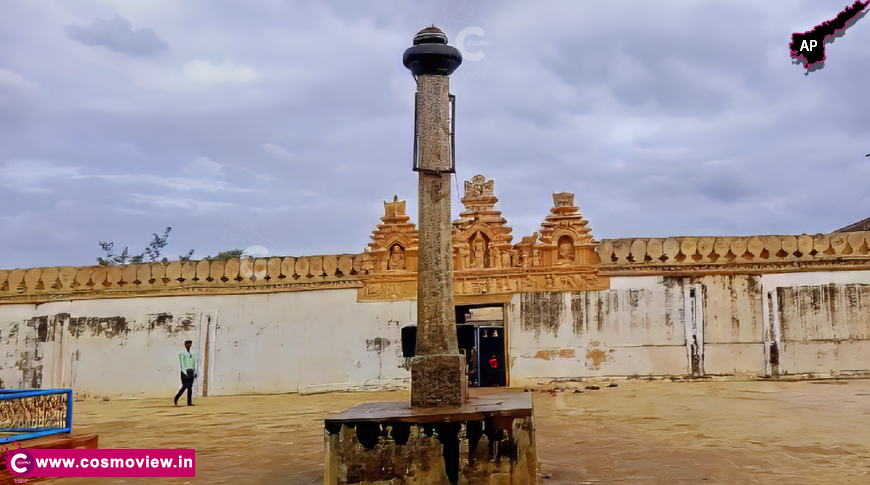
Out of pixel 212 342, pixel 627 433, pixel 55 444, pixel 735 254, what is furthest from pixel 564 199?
pixel 55 444

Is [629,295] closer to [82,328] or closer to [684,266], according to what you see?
[684,266]

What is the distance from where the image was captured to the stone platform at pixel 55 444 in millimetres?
5872

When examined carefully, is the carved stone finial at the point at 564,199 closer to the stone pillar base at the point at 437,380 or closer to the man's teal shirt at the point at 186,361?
the man's teal shirt at the point at 186,361

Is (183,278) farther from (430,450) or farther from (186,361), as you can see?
(430,450)

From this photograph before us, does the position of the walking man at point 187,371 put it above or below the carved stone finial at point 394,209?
below

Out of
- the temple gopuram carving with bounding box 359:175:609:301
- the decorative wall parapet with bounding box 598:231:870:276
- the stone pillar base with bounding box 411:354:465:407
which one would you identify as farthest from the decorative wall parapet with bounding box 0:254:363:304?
the stone pillar base with bounding box 411:354:465:407

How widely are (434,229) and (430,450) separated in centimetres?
179

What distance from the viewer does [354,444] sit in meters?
4.98

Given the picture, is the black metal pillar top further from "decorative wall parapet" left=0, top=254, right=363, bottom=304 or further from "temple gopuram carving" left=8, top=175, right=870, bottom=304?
"decorative wall parapet" left=0, top=254, right=363, bottom=304

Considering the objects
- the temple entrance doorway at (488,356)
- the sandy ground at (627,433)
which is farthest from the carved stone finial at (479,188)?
the sandy ground at (627,433)

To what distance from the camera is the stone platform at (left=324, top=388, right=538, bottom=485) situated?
4926 mm

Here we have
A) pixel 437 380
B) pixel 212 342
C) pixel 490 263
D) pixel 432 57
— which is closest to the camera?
pixel 437 380

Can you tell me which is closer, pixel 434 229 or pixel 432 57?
pixel 434 229

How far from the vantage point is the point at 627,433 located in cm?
770
